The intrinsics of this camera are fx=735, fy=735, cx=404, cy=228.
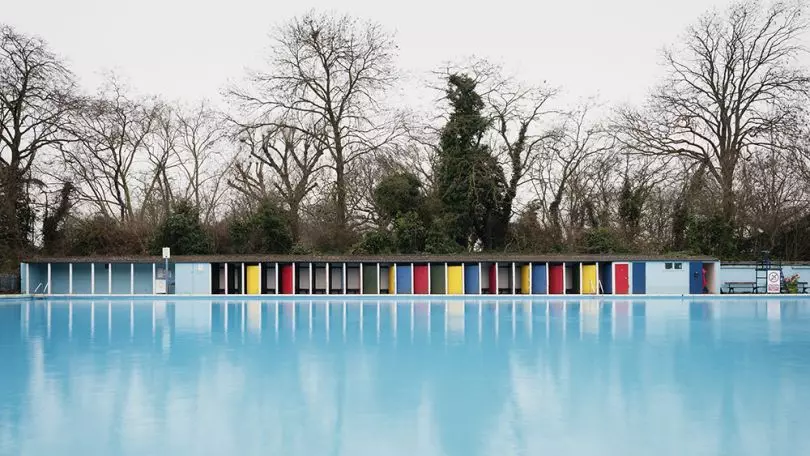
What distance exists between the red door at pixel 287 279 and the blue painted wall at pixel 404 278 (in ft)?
16.1

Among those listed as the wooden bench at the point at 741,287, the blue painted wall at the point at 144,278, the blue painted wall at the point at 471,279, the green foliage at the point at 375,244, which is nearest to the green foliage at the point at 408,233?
the green foliage at the point at 375,244

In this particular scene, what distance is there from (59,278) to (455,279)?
1807 centimetres

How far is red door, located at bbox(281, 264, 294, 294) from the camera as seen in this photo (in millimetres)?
33438

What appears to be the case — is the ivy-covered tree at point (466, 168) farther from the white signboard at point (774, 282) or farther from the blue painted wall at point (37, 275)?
the blue painted wall at point (37, 275)

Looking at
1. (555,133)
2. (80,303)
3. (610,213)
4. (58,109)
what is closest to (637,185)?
(610,213)

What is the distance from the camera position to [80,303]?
28672 mm

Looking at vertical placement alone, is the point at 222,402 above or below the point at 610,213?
below

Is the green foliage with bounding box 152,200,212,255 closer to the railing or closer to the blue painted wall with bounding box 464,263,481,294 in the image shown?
the railing

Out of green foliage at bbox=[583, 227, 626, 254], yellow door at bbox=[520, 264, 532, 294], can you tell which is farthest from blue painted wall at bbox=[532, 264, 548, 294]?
green foliage at bbox=[583, 227, 626, 254]

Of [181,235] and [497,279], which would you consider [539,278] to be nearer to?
[497,279]

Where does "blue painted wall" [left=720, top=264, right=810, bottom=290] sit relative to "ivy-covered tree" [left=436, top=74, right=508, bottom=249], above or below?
below

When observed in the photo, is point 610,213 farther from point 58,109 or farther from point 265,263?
point 58,109

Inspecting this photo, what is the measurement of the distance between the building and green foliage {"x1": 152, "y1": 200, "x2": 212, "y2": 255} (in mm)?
1764

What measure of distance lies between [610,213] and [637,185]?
6.58ft
